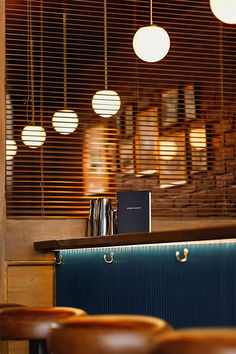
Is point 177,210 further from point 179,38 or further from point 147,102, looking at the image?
point 179,38

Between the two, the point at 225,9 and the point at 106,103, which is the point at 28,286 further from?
the point at 225,9

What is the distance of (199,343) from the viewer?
1.55m

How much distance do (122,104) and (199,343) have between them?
3785 mm

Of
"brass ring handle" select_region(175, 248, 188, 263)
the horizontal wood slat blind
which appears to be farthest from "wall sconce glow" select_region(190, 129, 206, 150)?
"brass ring handle" select_region(175, 248, 188, 263)

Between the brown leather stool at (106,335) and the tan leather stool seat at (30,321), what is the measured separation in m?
0.51

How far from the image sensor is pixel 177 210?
5453mm

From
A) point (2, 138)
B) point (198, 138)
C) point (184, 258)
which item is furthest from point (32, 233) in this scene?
point (184, 258)

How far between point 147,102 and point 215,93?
1.88 feet

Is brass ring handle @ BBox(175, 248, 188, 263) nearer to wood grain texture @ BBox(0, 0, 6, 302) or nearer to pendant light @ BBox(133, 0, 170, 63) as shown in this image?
pendant light @ BBox(133, 0, 170, 63)

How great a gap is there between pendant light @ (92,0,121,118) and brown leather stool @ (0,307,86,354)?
102 inches

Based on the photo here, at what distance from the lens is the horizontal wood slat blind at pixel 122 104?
5008 mm

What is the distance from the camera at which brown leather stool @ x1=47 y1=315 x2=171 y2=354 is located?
1969mm

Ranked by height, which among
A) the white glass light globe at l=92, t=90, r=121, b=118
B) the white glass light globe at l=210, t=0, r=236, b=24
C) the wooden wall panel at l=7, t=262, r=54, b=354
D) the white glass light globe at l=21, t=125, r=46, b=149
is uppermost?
the white glass light globe at l=210, t=0, r=236, b=24

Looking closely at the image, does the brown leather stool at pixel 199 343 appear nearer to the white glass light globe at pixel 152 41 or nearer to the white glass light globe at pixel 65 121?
the white glass light globe at pixel 152 41
